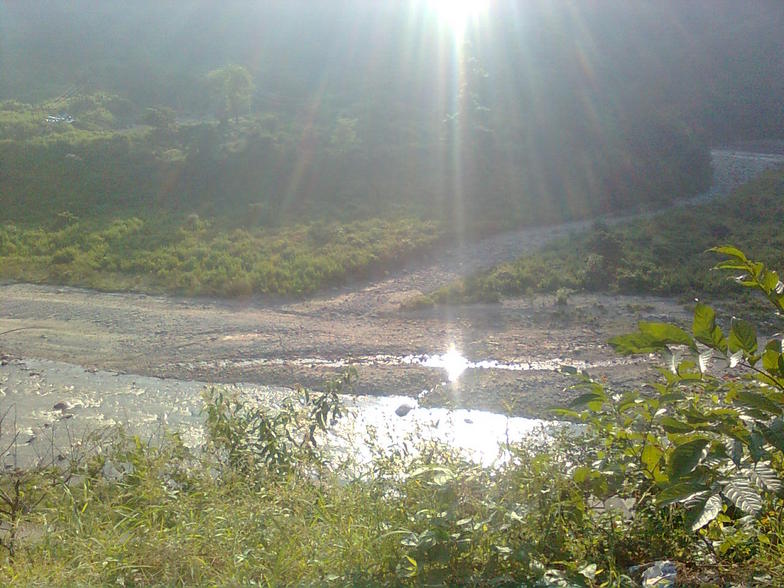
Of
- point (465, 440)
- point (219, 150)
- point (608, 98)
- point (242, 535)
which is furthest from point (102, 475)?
point (608, 98)

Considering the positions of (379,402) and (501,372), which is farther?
(501,372)

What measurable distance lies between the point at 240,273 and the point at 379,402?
613 centimetres

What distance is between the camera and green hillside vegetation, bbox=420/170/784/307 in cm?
1301

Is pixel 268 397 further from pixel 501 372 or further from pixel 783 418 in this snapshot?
pixel 783 418

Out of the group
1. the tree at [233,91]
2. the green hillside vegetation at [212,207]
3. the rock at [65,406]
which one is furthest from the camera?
the tree at [233,91]

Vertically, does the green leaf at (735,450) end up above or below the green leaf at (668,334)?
below

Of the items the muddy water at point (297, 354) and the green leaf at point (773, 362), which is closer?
the green leaf at point (773, 362)

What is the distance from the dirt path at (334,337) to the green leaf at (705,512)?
586 centimetres

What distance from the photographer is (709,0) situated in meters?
49.7

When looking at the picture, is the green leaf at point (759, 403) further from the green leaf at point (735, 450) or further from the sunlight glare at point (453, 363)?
the sunlight glare at point (453, 363)

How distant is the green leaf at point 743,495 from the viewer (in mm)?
2168

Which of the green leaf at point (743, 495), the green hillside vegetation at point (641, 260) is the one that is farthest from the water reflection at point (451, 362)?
the green leaf at point (743, 495)

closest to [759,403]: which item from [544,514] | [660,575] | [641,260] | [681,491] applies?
[681,491]

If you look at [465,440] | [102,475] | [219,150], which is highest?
[219,150]
